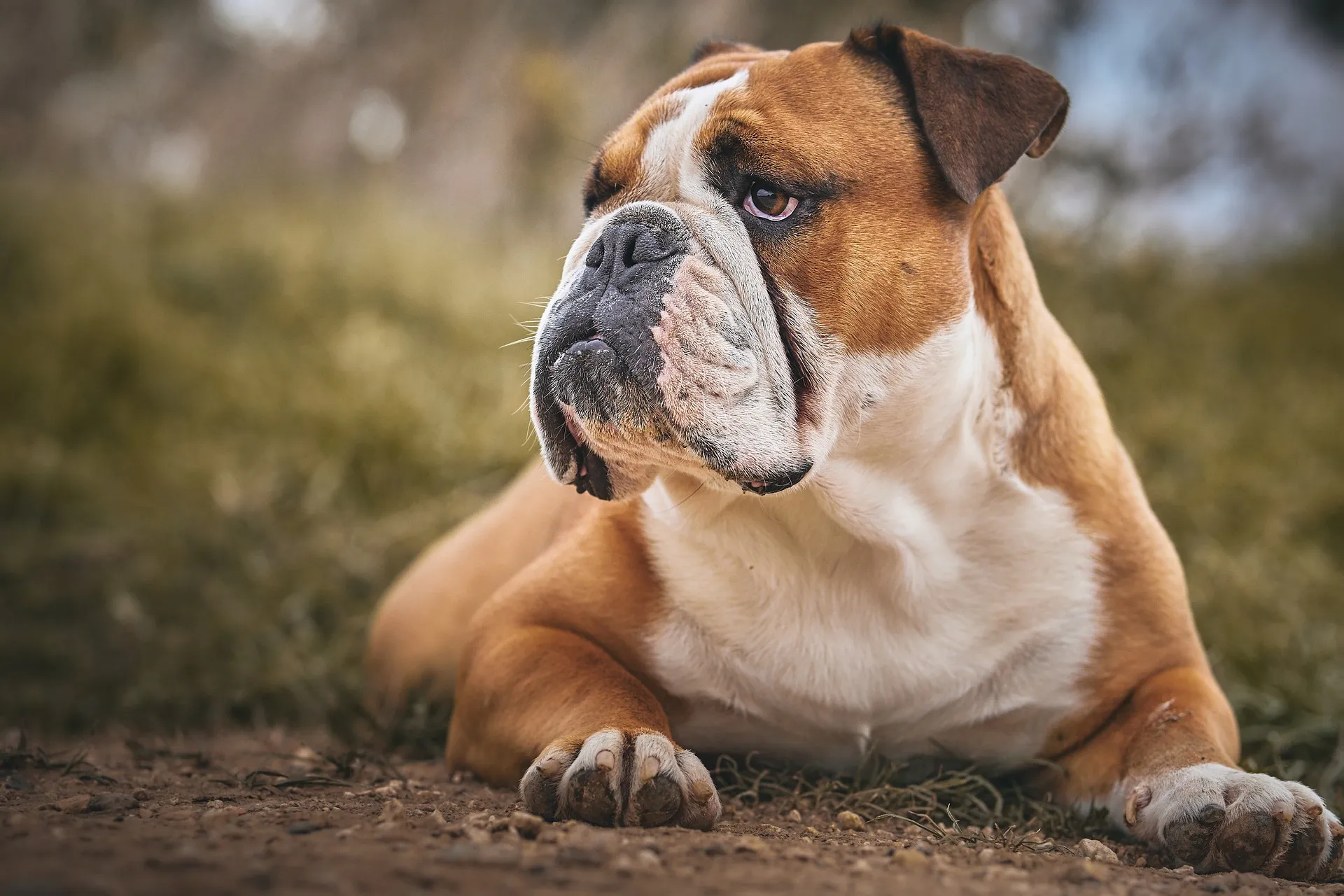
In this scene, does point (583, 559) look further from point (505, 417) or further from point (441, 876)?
point (505, 417)

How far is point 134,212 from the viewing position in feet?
27.5

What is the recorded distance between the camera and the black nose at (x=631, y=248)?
2412mm

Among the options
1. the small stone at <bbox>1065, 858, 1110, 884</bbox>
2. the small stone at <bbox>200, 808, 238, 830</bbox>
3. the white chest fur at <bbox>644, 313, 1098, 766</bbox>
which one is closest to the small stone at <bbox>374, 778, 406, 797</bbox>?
the small stone at <bbox>200, 808, 238, 830</bbox>

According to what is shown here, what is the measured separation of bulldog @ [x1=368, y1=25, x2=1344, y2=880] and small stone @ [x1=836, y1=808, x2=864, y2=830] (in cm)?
Answer: 28

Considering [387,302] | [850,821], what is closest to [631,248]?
[850,821]

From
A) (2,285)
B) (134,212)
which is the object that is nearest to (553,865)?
(2,285)

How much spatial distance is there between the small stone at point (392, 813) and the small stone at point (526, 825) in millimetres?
207

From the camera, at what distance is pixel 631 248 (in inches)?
96.2

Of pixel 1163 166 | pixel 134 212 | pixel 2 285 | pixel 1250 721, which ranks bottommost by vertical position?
pixel 1250 721

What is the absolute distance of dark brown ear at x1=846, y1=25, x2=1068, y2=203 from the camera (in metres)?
2.58

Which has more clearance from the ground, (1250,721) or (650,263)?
(650,263)

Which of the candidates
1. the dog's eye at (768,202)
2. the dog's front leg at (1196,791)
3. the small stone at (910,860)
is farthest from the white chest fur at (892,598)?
the small stone at (910,860)

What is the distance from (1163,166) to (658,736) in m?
7.41

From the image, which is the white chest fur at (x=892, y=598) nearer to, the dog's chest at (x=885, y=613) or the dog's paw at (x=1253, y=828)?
the dog's chest at (x=885, y=613)
